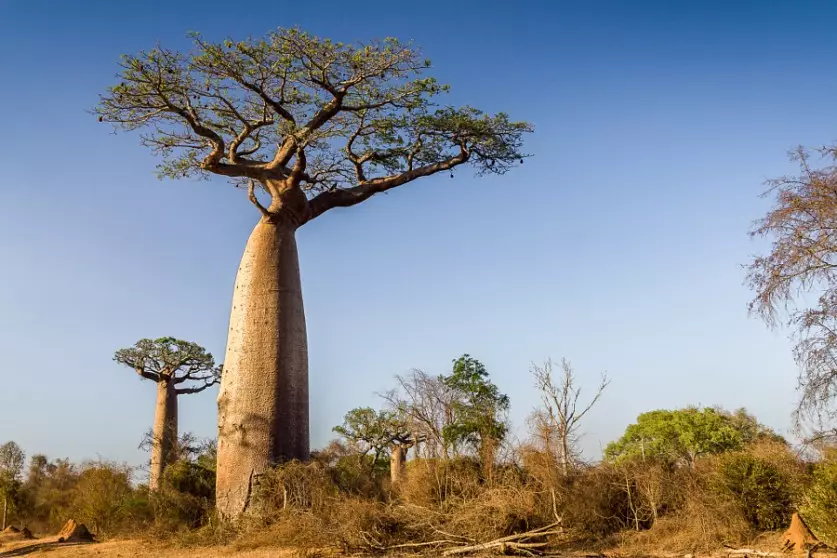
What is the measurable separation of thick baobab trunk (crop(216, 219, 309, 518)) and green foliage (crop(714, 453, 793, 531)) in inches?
201

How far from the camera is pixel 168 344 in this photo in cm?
1633

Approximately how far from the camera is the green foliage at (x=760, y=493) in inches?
269

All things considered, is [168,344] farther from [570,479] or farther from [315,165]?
[570,479]

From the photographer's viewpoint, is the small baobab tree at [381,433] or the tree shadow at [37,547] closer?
the tree shadow at [37,547]

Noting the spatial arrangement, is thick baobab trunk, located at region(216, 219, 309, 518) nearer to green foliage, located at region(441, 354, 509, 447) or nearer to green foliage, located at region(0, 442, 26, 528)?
green foliage, located at region(441, 354, 509, 447)

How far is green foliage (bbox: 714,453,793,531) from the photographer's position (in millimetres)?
6820

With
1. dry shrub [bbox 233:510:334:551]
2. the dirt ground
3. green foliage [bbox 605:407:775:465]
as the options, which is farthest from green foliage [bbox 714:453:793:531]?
green foliage [bbox 605:407:775:465]

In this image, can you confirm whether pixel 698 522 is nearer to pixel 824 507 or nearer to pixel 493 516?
pixel 824 507

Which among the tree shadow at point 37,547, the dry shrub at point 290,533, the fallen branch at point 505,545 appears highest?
the dry shrub at point 290,533

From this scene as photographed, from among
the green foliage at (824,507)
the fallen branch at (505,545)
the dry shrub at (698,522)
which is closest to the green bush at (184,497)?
the fallen branch at (505,545)

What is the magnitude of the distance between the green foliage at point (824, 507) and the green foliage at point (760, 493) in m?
0.77

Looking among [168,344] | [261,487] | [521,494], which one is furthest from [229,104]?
[168,344]

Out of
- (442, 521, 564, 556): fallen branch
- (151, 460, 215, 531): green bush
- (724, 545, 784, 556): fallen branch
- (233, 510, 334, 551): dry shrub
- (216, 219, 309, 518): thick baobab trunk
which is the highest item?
(216, 219, 309, 518): thick baobab trunk

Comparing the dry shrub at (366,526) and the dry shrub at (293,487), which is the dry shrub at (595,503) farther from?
the dry shrub at (293,487)
